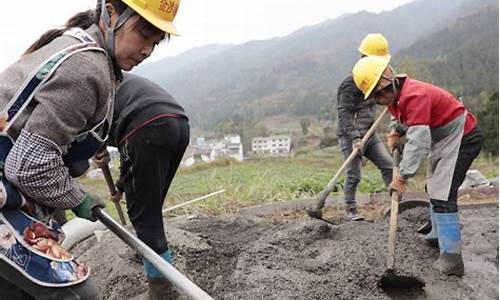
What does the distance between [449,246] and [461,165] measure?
1.73ft

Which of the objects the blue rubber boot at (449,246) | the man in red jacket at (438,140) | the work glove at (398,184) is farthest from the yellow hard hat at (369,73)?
the blue rubber boot at (449,246)

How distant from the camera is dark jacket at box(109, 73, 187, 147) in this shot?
2.39 metres

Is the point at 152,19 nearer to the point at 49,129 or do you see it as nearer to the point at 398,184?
the point at 49,129

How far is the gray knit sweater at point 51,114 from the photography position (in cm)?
150

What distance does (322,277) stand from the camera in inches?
123

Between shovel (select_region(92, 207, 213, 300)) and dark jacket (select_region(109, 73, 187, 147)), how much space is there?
559 millimetres

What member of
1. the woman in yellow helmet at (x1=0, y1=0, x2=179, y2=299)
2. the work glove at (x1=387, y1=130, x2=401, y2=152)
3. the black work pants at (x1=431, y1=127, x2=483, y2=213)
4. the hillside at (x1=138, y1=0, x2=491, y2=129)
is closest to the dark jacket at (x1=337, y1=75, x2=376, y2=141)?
the work glove at (x1=387, y1=130, x2=401, y2=152)

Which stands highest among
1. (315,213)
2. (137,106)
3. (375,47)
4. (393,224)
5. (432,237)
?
(137,106)

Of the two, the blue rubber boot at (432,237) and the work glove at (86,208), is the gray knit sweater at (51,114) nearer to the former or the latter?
the work glove at (86,208)

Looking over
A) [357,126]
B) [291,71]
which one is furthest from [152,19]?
[291,71]

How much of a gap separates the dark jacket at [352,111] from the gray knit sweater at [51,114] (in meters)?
3.21

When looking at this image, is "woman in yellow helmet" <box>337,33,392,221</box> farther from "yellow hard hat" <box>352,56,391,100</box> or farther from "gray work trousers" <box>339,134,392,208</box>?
"yellow hard hat" <box>352,56,391,100</box>

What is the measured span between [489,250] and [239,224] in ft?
6.43

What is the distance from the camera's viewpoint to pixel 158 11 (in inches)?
66.9
